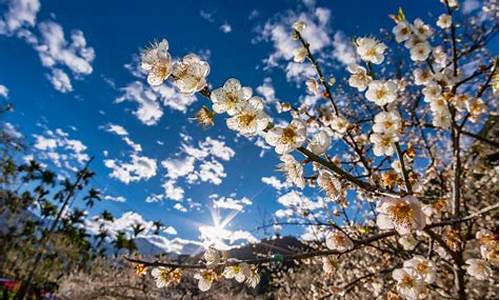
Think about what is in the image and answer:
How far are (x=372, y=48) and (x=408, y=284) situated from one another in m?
1.68

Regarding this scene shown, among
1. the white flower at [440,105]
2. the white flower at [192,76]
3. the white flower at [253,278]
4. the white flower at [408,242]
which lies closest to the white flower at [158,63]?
the white flower at [192,76]

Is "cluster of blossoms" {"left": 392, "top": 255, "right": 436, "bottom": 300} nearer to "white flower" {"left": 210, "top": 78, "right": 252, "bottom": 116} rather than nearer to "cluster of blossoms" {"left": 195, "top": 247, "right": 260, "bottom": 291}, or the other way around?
"cluster of blossoms" {"left": 195, "top": 247, "right": 260, "bottom": 291}

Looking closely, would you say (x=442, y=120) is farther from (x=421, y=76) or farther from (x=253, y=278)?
(x=253, y=278)

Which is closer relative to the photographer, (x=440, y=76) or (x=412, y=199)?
(x=412, y=199)

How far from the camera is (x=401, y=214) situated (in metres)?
1.49

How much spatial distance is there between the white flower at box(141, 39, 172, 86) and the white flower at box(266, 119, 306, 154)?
557 millimetres

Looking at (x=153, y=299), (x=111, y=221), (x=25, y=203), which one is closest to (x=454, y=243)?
(x=153, y=299)

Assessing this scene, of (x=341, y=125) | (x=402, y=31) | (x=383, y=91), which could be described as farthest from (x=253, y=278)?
(x=402, y=31)

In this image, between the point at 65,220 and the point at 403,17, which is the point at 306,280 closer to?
the point at 403,17

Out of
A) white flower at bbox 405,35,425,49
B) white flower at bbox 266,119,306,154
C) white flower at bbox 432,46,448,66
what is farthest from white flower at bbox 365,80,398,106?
white flower at bbox 432,46,448,66

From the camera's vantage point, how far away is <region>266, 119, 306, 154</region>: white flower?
1514mm

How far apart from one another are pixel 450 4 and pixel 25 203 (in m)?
38.2

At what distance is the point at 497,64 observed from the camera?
324 centimetres

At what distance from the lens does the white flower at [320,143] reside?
156cm
